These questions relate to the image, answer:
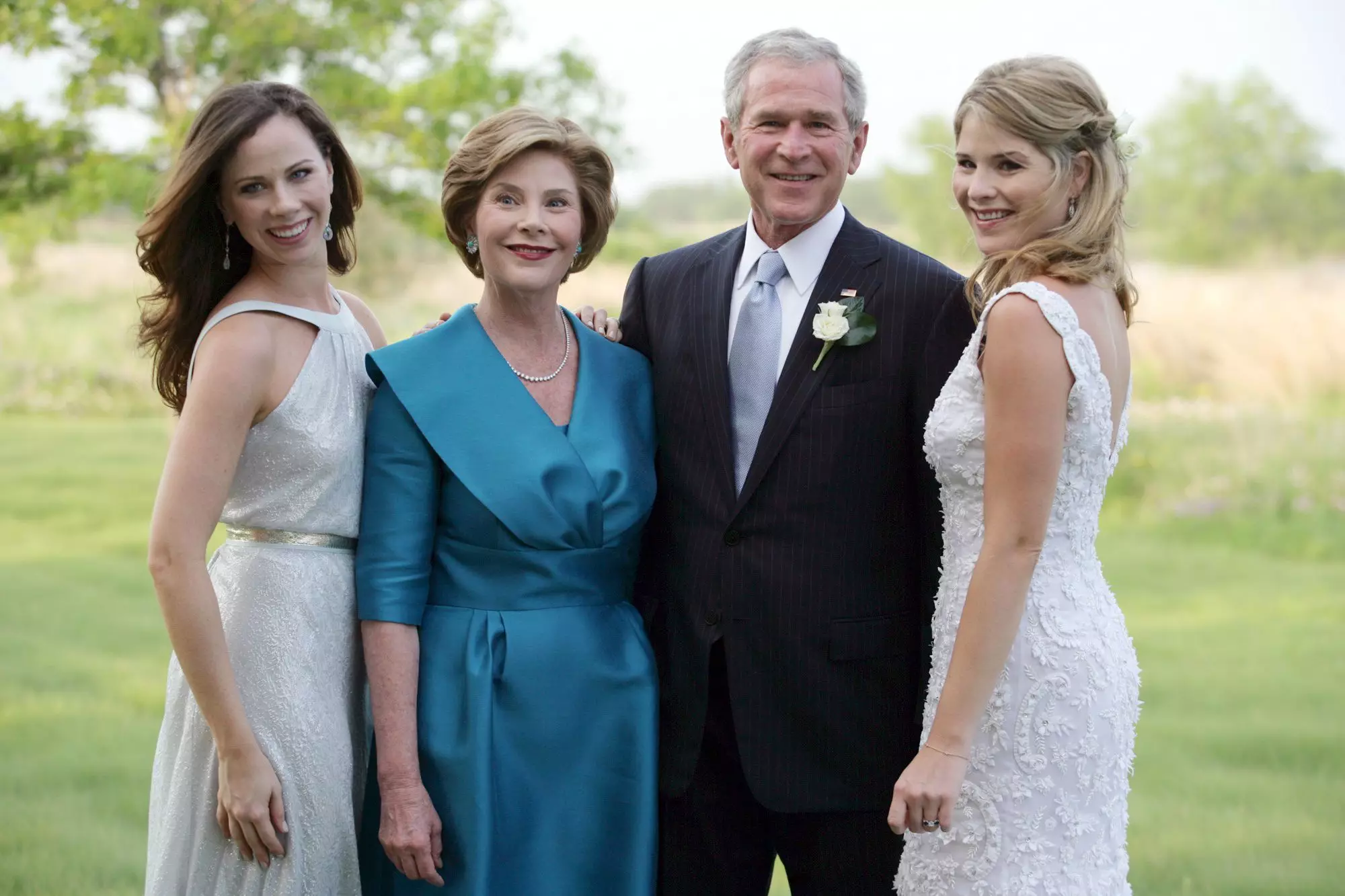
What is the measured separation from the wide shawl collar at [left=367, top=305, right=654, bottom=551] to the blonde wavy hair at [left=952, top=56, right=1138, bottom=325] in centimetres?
82

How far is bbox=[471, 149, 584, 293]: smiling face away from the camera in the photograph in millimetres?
2678

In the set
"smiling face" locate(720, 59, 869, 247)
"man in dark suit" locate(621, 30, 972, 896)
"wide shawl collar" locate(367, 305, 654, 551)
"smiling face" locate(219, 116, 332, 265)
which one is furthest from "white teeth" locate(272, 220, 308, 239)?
"smiling face" locate(720, 59, 869, 247)

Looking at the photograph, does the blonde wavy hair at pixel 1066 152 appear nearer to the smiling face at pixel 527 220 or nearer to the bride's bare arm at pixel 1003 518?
the bride's bare arm at pixel 1003 518

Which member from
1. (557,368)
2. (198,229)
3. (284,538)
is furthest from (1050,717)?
(198,229)

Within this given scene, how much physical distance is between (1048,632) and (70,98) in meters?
7.62

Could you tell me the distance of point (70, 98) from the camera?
807cm

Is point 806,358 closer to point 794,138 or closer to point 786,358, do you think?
point 786,358

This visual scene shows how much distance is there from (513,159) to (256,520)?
90 cm

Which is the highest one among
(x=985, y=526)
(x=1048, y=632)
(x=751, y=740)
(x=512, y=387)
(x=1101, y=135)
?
(x=1101, y=135)

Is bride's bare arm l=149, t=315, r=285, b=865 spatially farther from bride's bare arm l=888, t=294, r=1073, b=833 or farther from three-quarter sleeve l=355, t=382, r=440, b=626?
bride's bare arm l=888, t=294, r=1073, b=833

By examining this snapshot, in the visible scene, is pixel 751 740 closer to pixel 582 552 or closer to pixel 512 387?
pixel 582 552

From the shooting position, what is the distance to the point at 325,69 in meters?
8.55

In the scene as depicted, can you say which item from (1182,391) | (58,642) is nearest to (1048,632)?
(58,642)

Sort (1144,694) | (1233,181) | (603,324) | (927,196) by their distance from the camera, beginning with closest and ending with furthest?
(603,324)
(1144,694)
(927,196)
(1233,181)
